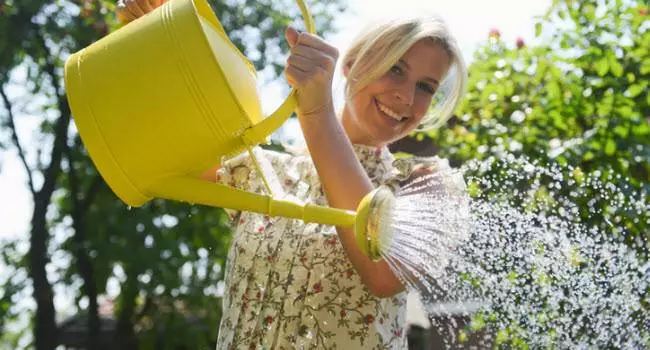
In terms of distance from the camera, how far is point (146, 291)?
5.82 m

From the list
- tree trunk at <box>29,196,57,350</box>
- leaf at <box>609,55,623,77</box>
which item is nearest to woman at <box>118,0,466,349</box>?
leaf at <box>609,55,623,77</box>

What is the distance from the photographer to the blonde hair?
1.73 m

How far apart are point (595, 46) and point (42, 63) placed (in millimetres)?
4145

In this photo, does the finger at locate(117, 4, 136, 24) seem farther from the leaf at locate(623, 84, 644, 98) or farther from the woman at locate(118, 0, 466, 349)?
the leaf at locate(623, 84, 644, 98)

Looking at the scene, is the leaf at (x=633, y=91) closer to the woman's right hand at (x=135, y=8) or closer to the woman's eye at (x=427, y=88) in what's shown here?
the woman's eye at (x=427, y=88)

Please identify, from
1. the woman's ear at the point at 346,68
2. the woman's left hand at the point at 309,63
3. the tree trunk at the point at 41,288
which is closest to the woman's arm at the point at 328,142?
the woman's left hand at the point at 309,63

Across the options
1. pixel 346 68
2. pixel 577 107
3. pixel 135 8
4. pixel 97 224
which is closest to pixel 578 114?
pixel 577 107

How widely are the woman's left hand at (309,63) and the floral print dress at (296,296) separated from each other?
315 mm

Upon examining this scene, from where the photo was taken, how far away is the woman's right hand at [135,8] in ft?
5.14

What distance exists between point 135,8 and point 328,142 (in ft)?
1.33

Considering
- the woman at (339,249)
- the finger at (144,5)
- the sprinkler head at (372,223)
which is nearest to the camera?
the sprinkler head at (372,223)

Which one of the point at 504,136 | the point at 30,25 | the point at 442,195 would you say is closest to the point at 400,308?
the point at 442,195

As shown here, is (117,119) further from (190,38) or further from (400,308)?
(400,308)

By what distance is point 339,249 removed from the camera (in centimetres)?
Answer: 171
